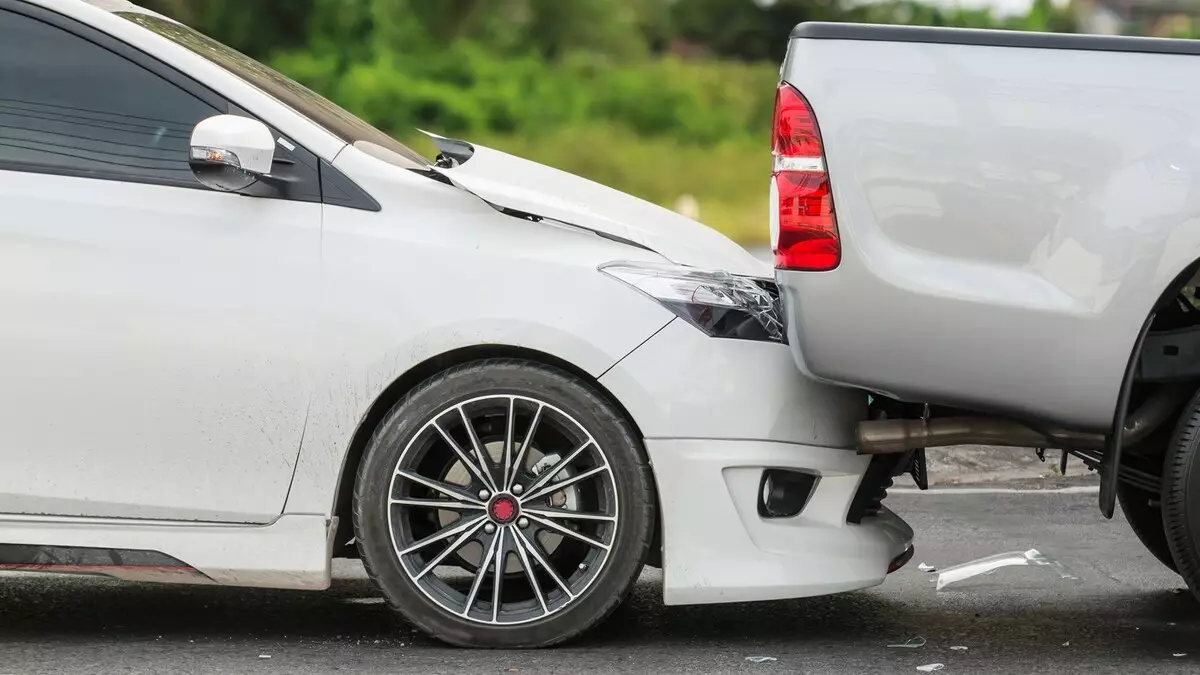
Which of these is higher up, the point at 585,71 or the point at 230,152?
the point at 585,71

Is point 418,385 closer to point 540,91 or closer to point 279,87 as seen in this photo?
point 279,87

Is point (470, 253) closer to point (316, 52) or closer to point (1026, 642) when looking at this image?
point (1026, 642)

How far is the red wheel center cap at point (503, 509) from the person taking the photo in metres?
4.14

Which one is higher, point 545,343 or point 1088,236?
point 1088,236

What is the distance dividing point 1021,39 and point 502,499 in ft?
5.68

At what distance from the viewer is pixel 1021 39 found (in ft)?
12.6

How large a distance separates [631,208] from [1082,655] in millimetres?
1766

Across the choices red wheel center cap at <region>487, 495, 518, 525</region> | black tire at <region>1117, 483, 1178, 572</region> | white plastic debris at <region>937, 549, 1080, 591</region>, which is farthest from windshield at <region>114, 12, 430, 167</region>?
black tire at <region>1117, 483, 1178, 572</region>

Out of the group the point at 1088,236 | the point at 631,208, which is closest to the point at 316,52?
the point at 631,208

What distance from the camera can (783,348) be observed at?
4.15 metres

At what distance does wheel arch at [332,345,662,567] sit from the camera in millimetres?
4090

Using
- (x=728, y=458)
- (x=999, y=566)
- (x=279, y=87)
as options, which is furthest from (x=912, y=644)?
(x=279, y=87)

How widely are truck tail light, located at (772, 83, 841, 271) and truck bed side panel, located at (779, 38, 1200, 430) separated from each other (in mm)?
36

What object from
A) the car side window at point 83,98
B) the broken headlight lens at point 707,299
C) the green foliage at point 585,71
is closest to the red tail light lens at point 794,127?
the broken headlight lens at point 707,299
